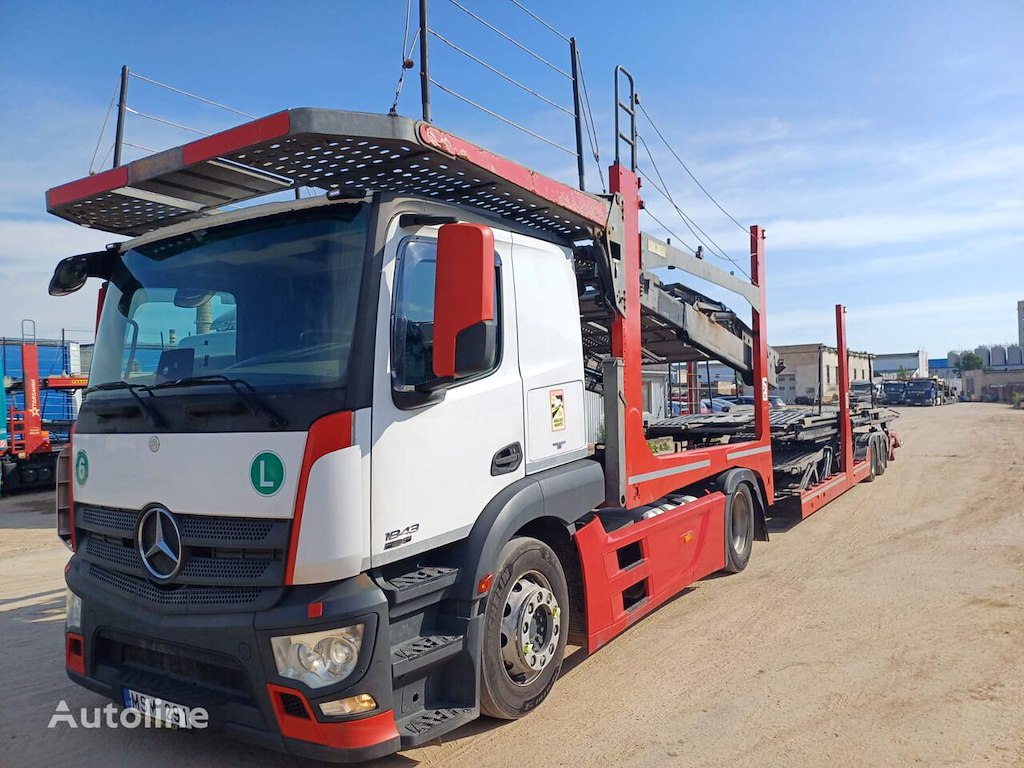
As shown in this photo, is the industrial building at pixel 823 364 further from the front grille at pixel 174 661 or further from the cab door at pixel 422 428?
the front grille at pixel 174 661

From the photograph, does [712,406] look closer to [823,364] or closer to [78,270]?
[823,364]

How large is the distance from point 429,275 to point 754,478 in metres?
4.86

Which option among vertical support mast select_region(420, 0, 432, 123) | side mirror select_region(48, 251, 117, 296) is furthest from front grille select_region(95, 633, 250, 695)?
vertical support mast select_region(420, 0, 432, 123)

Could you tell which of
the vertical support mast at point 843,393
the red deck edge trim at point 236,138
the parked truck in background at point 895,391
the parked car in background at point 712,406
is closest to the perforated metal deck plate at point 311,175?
the red deck edge trim at point 236,138

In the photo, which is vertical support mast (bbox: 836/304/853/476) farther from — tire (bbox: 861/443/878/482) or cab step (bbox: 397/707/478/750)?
cab step (bbox: 397/707/478/750)

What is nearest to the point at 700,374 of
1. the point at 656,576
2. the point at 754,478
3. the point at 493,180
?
the point at 754,478

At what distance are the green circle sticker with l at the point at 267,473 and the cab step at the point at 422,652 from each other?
0.87 m

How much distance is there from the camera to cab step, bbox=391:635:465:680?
310 centimetres

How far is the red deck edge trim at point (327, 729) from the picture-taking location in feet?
9.66

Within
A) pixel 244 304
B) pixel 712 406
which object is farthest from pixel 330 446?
pixel 712 406

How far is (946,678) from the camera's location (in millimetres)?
4434

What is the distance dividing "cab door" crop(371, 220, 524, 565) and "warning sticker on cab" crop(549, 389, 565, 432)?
436 mm

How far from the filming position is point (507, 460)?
3895 mm

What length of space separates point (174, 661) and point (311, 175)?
2.40 metres
